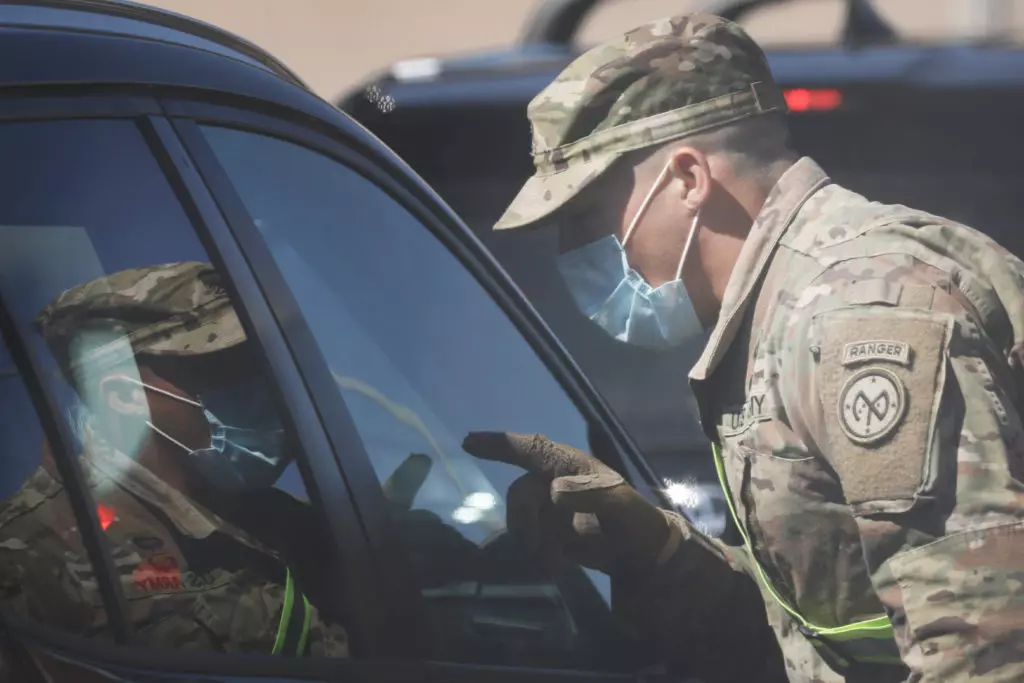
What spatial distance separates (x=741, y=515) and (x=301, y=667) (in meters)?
0.58

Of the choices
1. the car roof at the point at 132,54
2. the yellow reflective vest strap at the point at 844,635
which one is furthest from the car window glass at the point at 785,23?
the yellow reflective vest strap at the point at 844,635

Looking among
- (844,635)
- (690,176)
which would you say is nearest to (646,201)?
(690,176)

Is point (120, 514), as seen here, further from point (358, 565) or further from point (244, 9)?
point (244, 9)

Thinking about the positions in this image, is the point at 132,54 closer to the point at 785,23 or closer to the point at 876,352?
the point at 876,352

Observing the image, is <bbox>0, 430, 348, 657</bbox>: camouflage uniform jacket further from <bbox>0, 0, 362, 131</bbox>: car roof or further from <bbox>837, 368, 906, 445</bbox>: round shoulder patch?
<bbox>837, 368, 906, 445</bbox>: round shoulder patch

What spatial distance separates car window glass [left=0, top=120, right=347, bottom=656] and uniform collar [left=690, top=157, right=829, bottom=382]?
0.54m

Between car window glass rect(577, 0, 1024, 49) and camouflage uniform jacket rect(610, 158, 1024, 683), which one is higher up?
car window glass rect(577, 0, 1024, 49)

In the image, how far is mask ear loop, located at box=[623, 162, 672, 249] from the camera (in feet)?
5.61

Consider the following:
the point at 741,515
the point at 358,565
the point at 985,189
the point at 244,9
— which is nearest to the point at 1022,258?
the point at 985,189

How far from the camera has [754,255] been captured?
167 cm

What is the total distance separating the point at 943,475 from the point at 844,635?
29 centimetres

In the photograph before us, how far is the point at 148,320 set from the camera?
4.47ft

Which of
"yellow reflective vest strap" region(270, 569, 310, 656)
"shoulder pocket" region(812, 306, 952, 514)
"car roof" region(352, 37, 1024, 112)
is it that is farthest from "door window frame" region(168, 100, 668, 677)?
"shoulder pocket" region(812, 306, 952, 514)

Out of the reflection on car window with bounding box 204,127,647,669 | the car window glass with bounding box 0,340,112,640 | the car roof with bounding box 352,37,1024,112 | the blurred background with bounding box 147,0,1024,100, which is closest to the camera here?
the car window glass with bounding box 0,340,112,640
